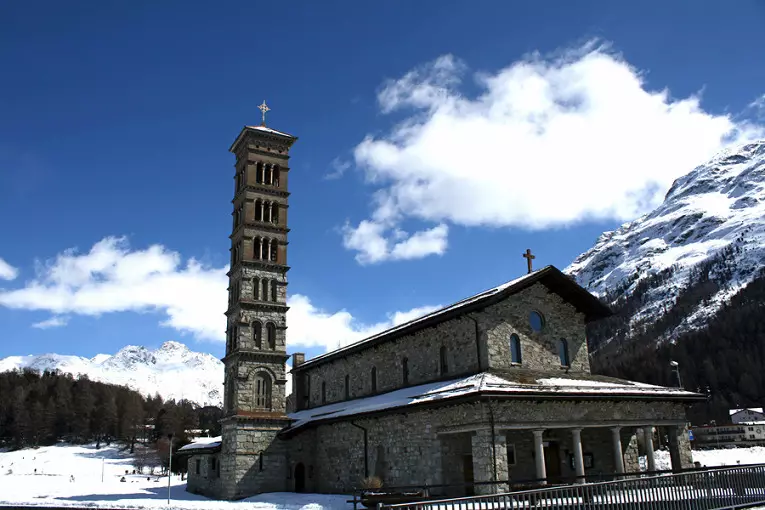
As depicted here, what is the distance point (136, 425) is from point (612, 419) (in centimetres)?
11413

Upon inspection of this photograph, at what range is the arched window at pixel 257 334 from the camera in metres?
39.8

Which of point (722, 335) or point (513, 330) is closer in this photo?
point (513, 330)

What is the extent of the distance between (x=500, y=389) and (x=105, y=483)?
56.3m

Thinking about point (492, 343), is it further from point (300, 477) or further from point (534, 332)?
point (300, 477)

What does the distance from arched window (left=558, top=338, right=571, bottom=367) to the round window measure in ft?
4.62

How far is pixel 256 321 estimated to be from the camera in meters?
40.0

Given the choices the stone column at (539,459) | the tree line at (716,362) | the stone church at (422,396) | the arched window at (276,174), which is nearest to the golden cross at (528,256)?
the stone church at (422,396)

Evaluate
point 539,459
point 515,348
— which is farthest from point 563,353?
point 539,459

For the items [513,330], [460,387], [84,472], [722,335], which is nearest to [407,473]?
[460,387]

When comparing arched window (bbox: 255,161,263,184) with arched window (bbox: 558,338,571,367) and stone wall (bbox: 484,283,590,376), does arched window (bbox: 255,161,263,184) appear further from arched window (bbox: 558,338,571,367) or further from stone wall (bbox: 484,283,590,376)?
arched window (bbox: 558,338,571,367)

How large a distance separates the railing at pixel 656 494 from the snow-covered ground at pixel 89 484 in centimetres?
1093

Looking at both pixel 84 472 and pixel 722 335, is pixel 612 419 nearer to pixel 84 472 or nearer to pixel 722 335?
pixel 84 472

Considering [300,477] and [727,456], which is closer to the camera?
[300,477]

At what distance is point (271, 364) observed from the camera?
39.8 meters
